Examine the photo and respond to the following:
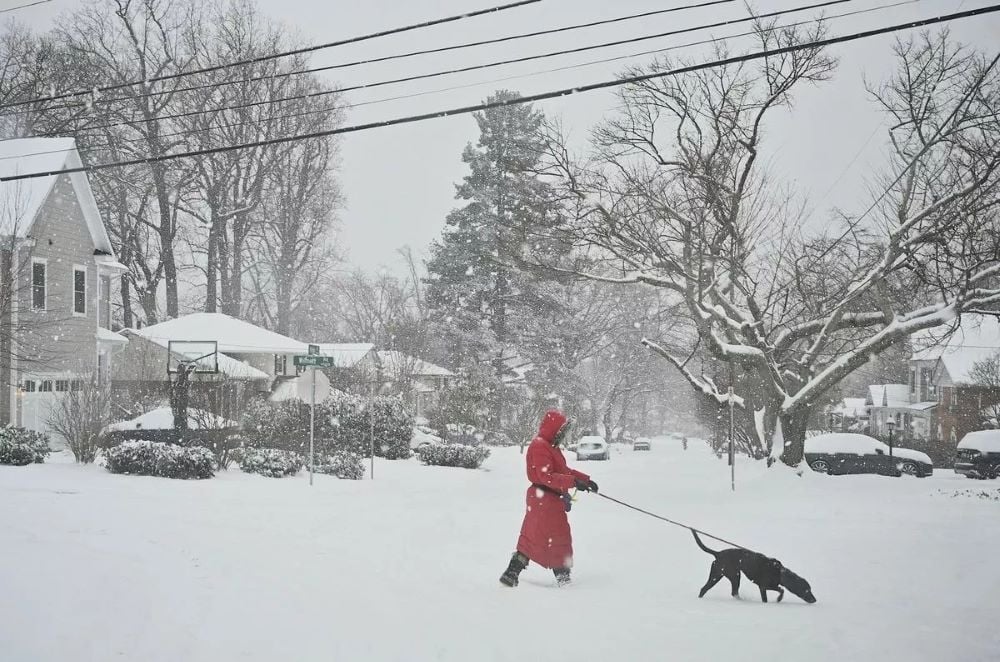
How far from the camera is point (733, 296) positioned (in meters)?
22.8

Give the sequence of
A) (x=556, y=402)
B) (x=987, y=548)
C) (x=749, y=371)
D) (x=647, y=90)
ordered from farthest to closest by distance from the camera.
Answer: (x=556, y=402)
(x=749, y=371)
(x=647, y=90)
(x=987, y=548)

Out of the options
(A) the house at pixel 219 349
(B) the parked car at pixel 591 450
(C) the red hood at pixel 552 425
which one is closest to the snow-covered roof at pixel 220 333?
(A) the house at pixel 219 349

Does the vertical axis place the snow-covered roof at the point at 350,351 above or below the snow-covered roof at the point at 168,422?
above

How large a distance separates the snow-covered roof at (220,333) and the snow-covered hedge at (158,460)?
67.2 ft

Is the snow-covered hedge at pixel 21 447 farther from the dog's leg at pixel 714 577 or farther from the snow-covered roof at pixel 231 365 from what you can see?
the dog's leg at pixel 714 577

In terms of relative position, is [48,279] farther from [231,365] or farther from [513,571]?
[513,571]

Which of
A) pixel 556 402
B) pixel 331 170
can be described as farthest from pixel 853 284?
pixel 331 170

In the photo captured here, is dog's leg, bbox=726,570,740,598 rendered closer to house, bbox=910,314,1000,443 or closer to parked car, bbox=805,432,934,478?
parked car, bbox=805,432,934,478

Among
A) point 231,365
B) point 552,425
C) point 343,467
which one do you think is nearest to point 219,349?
Answer: point 231,365

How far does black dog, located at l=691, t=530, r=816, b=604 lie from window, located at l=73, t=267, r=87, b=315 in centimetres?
2560

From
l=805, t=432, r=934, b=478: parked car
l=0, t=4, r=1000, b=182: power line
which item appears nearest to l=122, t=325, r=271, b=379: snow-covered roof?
l=0, t=4, r=1000, b=182: power line

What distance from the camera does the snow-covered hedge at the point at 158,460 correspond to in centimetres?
1714

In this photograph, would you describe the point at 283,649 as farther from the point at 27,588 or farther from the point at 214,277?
the point at 214,277

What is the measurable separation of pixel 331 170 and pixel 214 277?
8.56 m
